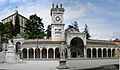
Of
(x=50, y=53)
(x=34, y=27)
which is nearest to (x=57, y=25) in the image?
(x=50, y=53)

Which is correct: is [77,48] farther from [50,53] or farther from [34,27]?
[34,27]

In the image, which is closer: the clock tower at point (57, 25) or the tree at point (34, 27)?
the clock tower at point (57, 25)

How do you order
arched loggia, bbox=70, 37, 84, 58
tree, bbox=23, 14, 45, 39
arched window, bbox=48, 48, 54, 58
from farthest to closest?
1. tree, bbox=23, 14, 45, 39
2. arched loggia, bbox=70, 37, 84, 58
3. arched window, bbox=48, 48, 54, 58

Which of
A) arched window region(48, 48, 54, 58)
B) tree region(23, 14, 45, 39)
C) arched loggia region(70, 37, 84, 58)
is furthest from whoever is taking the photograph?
tree region(23, 14, 45, 39)

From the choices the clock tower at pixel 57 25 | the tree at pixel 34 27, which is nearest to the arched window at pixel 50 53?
the clock tower at pixel 57 25

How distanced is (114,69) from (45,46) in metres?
46.3

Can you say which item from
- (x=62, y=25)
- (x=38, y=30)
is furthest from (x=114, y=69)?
(x=38, y=30)

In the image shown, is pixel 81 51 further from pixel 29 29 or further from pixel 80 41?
pixel 29 29

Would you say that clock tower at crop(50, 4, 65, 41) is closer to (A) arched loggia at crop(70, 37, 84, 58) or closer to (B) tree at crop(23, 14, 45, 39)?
(A) arched loggia at crop(70, 37, 84, 58)

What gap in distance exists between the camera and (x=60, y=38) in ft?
184

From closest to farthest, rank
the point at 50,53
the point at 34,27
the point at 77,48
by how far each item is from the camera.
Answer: the point at 50,53 < the point at 77,48 < the point at 34,27

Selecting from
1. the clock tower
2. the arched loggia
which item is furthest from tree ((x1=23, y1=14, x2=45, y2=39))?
the arched loggia

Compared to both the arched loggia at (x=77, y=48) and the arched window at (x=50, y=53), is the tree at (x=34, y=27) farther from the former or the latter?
the arched loggia at (x=77, y=48)

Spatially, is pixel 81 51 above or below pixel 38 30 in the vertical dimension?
below
